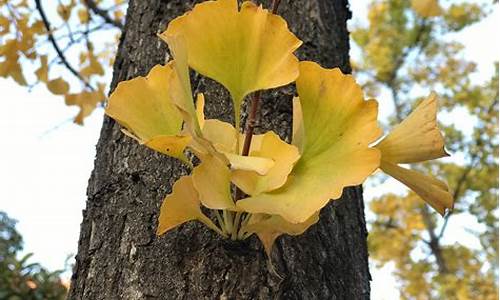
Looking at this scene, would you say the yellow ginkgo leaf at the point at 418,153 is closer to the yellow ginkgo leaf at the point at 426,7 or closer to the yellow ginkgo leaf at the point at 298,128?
the yellow ginkgo leaf at the point at 298,128

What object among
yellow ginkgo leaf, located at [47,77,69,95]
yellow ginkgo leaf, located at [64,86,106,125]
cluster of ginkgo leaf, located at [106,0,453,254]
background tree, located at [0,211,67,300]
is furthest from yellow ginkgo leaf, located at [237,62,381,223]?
background tree, located at [0,211,67,300]

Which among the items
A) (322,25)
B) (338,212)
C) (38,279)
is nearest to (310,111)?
(338,212)

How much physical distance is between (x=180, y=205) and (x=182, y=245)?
0.38 feet

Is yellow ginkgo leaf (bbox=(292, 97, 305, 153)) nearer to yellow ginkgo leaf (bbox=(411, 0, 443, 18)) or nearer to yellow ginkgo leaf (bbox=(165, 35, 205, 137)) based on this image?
yellow ginkgo leaf (bbox=(165, 35, 205, 137))

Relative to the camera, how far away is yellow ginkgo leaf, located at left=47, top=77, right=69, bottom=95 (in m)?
1.36

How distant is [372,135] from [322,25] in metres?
0.54

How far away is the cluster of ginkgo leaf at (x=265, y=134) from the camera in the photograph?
1.24ft

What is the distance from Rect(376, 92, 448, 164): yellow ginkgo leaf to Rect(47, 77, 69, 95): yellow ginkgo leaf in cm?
112

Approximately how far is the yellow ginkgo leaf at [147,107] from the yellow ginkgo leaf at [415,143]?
6.7 inches

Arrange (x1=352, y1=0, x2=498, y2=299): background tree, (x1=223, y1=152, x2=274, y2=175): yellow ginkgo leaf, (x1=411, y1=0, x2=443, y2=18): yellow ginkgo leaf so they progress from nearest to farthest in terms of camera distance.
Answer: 1. (x1=223, y1=152, x2=274, y2=175): yellow ginkgo leaf
2. (x1=411, y1=0, x2=443, y2=18): yellow ginkgo leaf
3. (x1=352, y1=0, x2=498, y2=299): background tree

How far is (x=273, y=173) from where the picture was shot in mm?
380

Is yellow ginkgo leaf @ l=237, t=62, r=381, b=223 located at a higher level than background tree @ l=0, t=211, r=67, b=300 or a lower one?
lower

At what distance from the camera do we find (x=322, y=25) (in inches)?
35.0

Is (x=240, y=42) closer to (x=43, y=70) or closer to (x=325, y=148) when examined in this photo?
(x=325, y=148)
